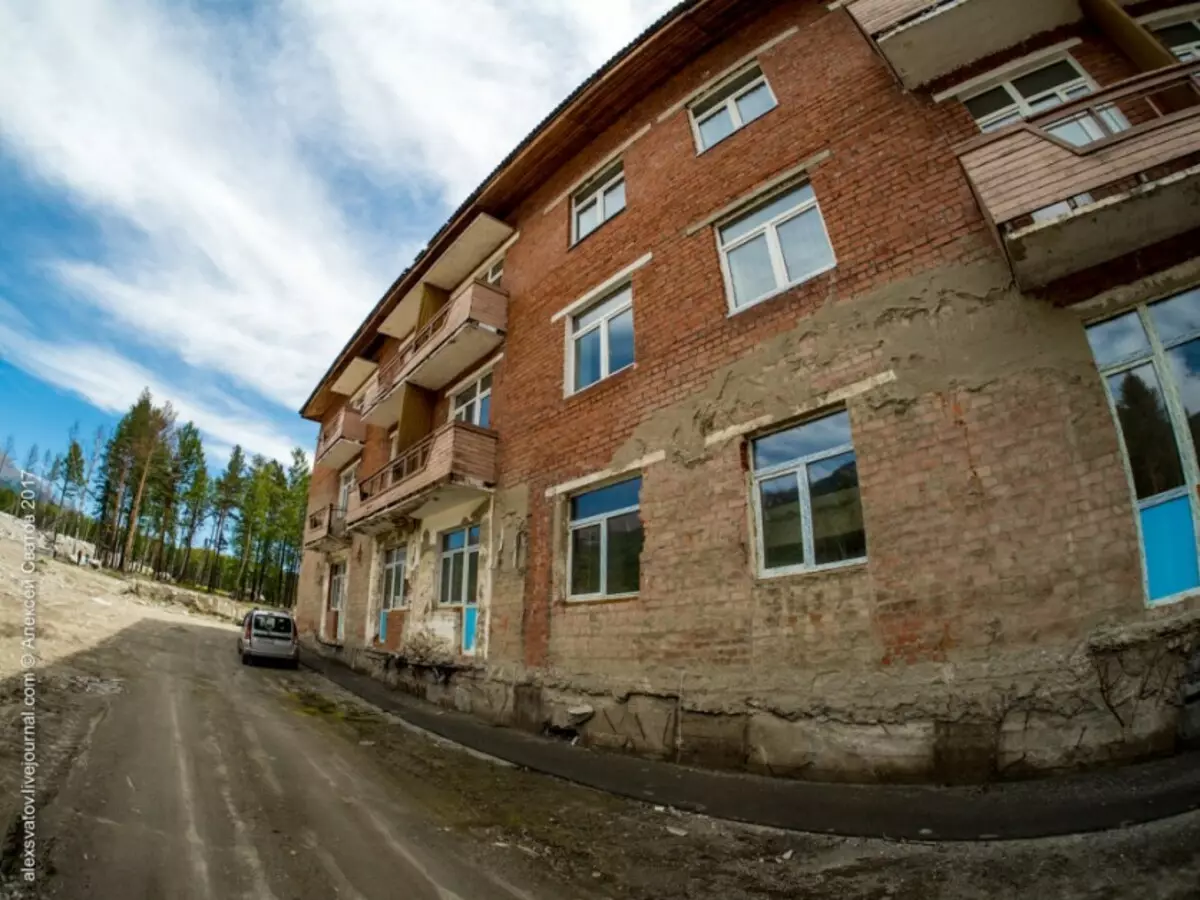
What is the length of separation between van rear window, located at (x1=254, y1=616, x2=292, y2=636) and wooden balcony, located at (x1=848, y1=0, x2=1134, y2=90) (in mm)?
20530

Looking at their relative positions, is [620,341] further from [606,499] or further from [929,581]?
[929,581]

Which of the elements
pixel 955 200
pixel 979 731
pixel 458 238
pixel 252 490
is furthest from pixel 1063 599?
pixel 252 490

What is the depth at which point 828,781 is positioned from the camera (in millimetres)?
5566

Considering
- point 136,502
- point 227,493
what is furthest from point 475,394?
point 227,493

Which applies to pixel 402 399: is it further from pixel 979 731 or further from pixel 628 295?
pixel 979 731

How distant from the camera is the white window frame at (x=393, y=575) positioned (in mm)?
15388

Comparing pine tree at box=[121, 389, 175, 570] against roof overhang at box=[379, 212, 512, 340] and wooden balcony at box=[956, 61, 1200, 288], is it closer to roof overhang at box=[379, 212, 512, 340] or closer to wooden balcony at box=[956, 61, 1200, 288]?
roof overhang at box=[379, 212, 512, 340]

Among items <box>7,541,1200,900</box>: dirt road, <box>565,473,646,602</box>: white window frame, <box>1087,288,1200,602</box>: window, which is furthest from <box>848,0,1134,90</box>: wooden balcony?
<box>7,541,1200,900</box>: dirt road

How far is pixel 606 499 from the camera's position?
911 centimetres

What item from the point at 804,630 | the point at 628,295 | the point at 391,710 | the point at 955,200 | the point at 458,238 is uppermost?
the point at 458,238

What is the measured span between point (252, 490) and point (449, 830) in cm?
5519

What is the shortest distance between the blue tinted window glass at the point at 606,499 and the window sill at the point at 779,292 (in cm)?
295

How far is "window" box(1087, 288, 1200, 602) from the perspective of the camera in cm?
464

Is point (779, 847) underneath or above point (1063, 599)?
underneath
